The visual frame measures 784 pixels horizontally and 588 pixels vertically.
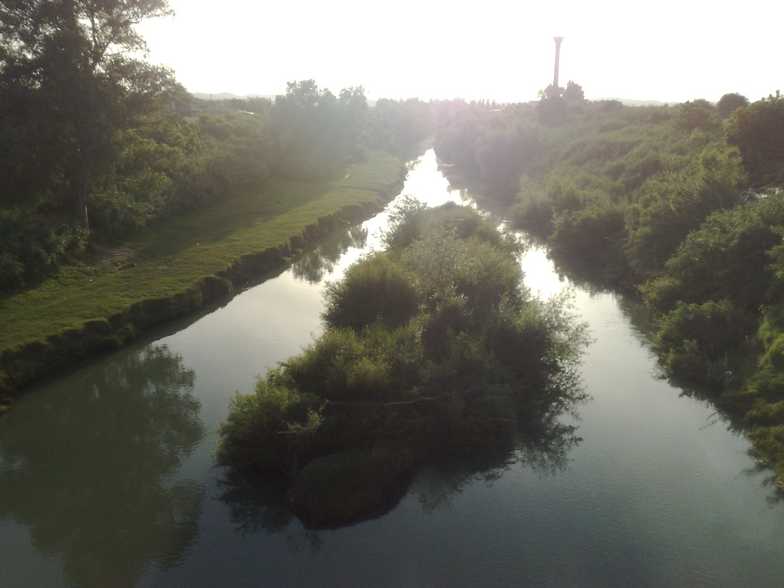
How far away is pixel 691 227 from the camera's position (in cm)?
2473

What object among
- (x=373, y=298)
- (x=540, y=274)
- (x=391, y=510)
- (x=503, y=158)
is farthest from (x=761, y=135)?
(x=503, y=158)

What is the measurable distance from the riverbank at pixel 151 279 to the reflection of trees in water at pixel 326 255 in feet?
3.07

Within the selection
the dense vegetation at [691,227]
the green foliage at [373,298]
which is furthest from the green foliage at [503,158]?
the green foliage at [373,298]

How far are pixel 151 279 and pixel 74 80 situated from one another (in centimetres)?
812

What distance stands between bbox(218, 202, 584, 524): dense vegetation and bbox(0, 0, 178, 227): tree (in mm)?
12738

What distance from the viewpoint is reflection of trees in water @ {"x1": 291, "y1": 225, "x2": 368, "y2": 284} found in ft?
98.9

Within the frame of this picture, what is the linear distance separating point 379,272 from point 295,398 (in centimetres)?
769

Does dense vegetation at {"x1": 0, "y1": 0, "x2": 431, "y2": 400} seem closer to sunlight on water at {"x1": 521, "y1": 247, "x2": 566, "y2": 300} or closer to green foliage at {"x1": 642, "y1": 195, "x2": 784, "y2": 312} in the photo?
sunlight on water at {"x1": 521, "y1": 247, "x2": 566, "y2": 300}

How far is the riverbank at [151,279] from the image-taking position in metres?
17.7

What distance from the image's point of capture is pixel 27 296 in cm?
1986

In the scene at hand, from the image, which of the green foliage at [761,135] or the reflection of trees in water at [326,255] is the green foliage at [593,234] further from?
the reflection of trees in water at [326,255]

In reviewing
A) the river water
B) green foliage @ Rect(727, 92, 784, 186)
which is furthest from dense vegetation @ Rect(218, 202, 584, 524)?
green foliage @ Rect(727, 92, 784, 186)

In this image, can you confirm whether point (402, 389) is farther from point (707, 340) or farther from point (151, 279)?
point (151, 279)

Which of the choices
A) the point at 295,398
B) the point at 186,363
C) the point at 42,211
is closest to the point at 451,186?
the point at 42,211
